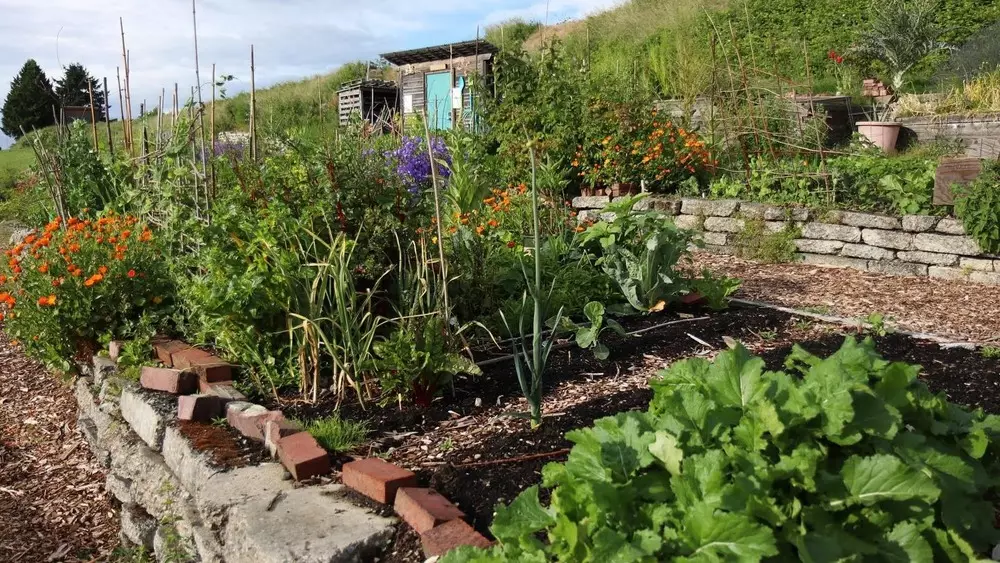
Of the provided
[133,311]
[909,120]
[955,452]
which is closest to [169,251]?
[133,311]

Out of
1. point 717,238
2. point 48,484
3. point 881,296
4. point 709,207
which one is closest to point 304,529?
point 48,484

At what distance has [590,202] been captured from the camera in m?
7.82

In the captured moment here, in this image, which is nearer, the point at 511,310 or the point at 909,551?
the point at 909,551

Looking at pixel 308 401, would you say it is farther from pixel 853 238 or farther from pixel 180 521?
pixel 853 238

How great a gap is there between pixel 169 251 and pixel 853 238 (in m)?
4.94

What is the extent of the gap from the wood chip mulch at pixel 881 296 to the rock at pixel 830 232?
278mm

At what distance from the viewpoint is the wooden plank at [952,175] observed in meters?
5.57

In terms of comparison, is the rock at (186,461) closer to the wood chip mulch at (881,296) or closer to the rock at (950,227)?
the wood chip mulch at (881,296)

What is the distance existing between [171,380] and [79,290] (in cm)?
116

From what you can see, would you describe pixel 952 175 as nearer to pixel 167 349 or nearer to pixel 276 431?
pixel 276 431

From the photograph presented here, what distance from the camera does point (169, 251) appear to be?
14.2 ft

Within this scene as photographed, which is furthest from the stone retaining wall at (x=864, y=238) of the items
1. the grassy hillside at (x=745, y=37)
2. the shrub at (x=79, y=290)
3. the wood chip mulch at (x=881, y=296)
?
the shrub at (x=79, y=290)

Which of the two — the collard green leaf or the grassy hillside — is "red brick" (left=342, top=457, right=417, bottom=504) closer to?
the collard green leaf

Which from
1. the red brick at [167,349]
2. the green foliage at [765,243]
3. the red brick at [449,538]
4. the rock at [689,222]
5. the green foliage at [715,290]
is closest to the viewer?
the red brick at [449,538]
